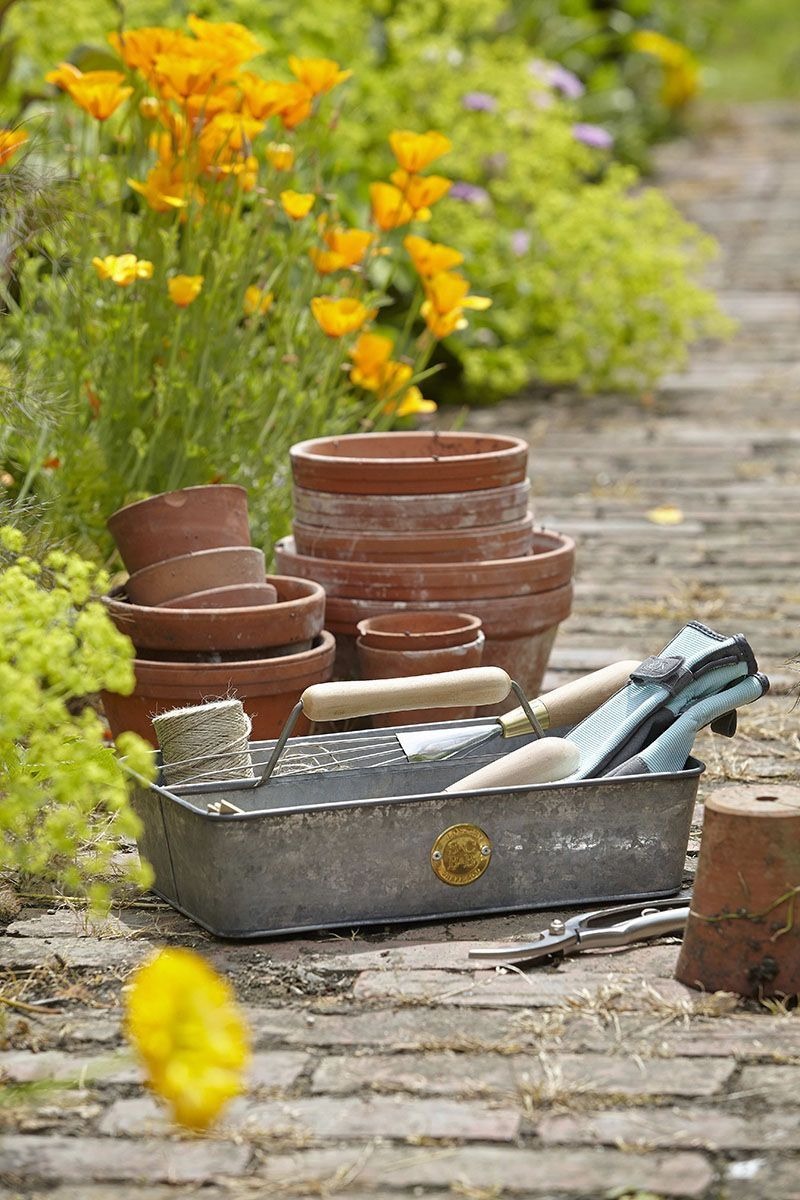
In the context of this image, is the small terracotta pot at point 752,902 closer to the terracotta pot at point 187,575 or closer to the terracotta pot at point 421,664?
the terracotta pot at point 421,664

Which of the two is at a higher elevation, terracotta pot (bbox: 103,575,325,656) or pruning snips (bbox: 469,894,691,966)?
terracotta pot (bbox: 103,575,325,656)

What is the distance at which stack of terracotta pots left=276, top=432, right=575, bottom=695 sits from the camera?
11.2ft

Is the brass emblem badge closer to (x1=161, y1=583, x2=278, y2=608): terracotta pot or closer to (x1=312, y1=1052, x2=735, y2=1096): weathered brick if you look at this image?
(x1=312, y1=1052, x2=735, y2=1096): weathered brick

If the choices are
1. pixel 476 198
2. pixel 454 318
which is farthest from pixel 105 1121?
pixel 476 198

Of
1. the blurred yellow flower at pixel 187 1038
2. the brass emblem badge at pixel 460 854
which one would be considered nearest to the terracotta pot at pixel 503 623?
the brass emblem badge at pixel 460 854

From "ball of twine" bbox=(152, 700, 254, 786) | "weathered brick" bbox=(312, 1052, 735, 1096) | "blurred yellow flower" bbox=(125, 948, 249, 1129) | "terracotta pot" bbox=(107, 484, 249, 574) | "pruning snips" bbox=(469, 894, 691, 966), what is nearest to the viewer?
"blurred yellow flower" bbox=(125, 948, 249, 1129)

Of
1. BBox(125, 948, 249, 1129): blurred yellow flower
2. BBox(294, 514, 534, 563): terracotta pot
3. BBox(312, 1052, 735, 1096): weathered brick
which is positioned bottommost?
BBox(312, 1052, 735, 1096): weathered brick

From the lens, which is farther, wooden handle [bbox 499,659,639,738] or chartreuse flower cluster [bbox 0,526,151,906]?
wooden handle [bbox 499,659,639,738]

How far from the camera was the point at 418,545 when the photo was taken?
3.42 metres

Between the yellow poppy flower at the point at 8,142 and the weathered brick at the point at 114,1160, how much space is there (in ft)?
6.18

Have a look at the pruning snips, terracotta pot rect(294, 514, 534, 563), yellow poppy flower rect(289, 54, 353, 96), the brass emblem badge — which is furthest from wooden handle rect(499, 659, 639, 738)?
yellow poppy flower rect(289, 54, 353, 96)

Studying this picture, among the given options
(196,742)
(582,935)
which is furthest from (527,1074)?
(196,742)

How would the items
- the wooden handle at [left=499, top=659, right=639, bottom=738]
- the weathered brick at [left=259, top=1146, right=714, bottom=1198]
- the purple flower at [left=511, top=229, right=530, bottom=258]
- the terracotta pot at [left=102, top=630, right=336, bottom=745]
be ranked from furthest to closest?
1. the purple flower at [left=511, top=229, right=530, bottom=258]
2. the terracotta pot at [left=102, top=630, right=336, bottom=745]
3. the wooden handle at [left=499, top=659, right=639, bottom=738]
4. the weathered brick at [left=259, top=1146, right=714, bottom=1198]

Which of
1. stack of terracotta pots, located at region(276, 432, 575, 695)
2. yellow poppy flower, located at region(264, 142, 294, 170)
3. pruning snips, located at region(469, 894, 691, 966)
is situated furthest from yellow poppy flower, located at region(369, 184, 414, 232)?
pruning snips, located at region(469, 894, 691, 966)
